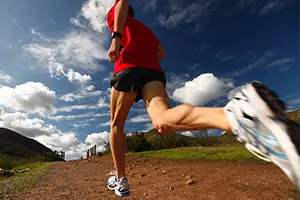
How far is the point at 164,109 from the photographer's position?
220cm

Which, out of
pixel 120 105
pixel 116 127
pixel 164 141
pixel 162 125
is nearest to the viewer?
pixel 162 125

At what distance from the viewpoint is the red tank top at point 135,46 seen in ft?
8.37

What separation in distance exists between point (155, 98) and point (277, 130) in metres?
1.18

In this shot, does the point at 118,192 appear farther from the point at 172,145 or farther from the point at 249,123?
the point at 172,145

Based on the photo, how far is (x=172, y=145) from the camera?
15414 millimetres

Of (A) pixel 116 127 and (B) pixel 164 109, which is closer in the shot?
(B) pixel 164 109

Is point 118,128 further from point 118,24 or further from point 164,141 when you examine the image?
point 164,141

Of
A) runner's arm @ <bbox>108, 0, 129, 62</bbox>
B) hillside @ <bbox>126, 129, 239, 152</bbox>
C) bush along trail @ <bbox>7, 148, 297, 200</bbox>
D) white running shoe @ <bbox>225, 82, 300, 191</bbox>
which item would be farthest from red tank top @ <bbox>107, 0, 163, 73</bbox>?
hillside @ <bbox>126, 129, 239, 152</bbox>

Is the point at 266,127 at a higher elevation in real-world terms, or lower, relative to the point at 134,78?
lower

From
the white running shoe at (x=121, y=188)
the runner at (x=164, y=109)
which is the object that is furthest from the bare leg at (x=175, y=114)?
the white running shoe at (x=121, y=188)

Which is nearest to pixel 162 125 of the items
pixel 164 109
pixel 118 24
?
pixel 164 109

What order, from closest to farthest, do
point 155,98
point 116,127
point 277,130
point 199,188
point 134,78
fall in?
point 277,130
point 155,98
point 134,78
point 116,127
point 199,188

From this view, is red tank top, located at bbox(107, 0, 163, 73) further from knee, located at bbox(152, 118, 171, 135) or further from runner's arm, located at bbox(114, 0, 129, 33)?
knee, located at bbox(152, 118, 171, 135)

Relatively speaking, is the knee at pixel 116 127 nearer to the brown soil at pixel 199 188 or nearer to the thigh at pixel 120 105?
the thigh at pixel 120 105
